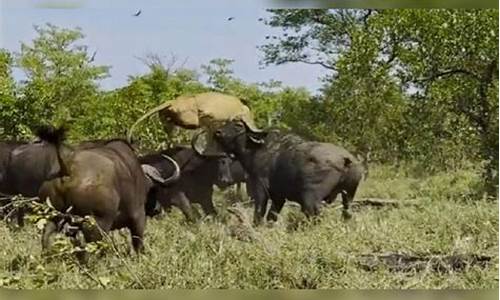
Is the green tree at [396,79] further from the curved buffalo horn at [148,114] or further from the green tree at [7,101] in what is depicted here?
the green tree at [7,101]

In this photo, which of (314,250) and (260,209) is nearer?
(314,250)

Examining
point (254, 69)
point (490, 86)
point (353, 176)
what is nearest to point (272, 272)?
point (353, 176)

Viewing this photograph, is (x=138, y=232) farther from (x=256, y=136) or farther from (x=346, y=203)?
(x=346, y=203)

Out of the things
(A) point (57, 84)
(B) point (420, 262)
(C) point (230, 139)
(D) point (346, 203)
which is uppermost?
(A) point (57, 84)

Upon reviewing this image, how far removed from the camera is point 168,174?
2.97 meters

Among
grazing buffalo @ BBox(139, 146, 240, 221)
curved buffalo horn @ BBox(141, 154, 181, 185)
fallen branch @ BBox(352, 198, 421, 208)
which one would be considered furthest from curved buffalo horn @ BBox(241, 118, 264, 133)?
fallen branch @ BBox(352, 198, 421, 208)

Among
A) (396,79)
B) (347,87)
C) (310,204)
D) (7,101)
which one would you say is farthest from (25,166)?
(396,79)

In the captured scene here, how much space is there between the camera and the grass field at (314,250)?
279cm

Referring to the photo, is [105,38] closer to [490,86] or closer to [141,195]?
[141,195]

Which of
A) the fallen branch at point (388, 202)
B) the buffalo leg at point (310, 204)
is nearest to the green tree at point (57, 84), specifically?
the buffalo leg at point (310, 204)

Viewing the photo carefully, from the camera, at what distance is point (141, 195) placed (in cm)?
293

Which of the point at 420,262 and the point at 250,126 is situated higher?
the point at 250,126

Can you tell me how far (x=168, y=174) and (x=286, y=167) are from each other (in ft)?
1.03

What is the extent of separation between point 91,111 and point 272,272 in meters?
0.62
